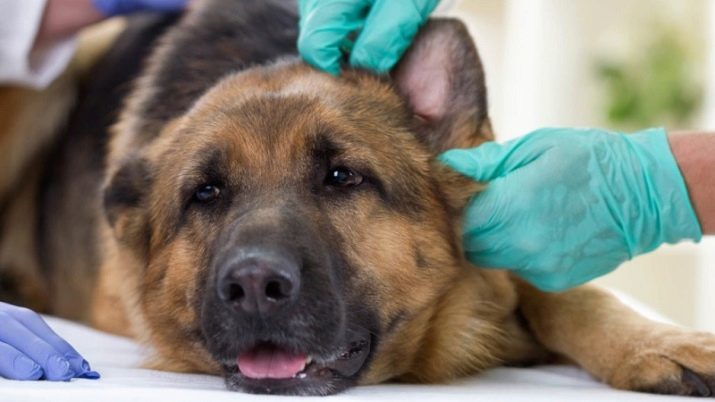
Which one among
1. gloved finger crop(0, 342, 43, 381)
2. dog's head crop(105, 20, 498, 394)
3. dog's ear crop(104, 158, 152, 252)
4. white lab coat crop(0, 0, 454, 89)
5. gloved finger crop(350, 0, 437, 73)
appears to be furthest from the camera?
white lab coat crop(0, 0, 454, 89)

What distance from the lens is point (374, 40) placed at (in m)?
2.10

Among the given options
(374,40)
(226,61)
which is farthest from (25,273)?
(374,40)

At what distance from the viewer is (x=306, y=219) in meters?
1.73

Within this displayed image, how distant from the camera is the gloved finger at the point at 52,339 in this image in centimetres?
162

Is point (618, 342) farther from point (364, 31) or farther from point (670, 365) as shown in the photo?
point (364, 31)

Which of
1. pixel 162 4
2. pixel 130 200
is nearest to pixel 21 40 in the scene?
pixel 162 4

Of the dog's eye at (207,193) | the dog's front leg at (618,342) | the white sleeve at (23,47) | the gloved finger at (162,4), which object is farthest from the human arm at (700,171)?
the white sleeve at (23,47)

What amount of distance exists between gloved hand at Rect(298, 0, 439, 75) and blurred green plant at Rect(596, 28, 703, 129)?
11.2 ft

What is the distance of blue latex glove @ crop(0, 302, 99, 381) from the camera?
5.09 feet

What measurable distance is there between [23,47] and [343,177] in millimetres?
1468

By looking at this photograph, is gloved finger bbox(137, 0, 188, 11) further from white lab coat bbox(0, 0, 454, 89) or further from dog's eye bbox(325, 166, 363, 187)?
dog's eye bbox(325, 166, 363, 187)

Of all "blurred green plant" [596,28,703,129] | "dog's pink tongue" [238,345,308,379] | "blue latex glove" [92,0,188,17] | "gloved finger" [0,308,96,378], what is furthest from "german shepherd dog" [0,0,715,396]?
"blurred green plant" [596,28,703,129]

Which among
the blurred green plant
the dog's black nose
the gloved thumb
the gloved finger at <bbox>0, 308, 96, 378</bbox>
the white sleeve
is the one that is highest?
the gloved thumb

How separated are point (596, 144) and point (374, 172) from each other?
48 cm
